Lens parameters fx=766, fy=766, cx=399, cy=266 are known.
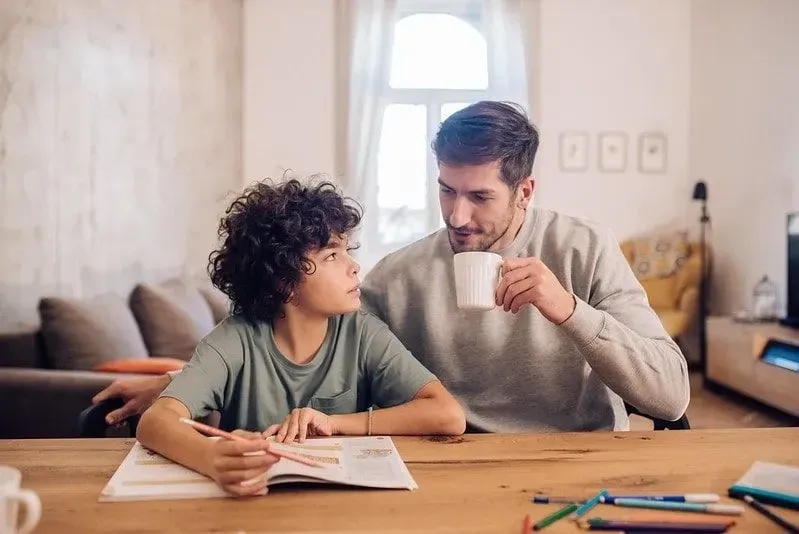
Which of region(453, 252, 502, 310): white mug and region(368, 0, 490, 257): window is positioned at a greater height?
region(368, 0, 490, 257): window

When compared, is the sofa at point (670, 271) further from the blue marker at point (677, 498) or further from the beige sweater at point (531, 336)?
the blue marker at point (677, 498)

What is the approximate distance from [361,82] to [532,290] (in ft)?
15.7

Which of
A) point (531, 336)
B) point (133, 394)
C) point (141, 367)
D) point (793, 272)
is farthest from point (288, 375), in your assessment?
point (793, 272)

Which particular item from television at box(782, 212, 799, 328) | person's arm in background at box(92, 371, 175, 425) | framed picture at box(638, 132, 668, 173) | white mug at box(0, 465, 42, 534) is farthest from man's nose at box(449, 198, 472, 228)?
framed picture at box(638, 132, 668, 173)

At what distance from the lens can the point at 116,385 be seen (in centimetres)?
146

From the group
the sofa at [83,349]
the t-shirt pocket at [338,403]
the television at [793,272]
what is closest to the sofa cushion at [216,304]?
the sofa at [83,349]

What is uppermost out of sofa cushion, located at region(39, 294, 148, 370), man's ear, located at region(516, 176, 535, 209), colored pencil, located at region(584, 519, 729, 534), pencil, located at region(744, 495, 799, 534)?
man's ear, located at region(516, 176, 535, 209)

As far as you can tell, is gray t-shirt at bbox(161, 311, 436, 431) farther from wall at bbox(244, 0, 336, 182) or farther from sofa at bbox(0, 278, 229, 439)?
wall at bbox(244, 0, 336, 182)

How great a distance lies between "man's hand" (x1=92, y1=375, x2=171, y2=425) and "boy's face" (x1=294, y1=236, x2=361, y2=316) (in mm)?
300

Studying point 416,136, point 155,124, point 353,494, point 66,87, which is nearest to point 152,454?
point 353,494

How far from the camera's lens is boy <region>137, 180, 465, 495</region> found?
1.25 meters

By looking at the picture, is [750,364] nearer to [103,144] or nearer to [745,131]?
[745,131]

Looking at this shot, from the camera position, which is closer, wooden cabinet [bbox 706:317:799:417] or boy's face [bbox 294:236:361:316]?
boy's face [bbox 294:236:361:316]

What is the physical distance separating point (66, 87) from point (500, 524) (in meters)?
2.77
